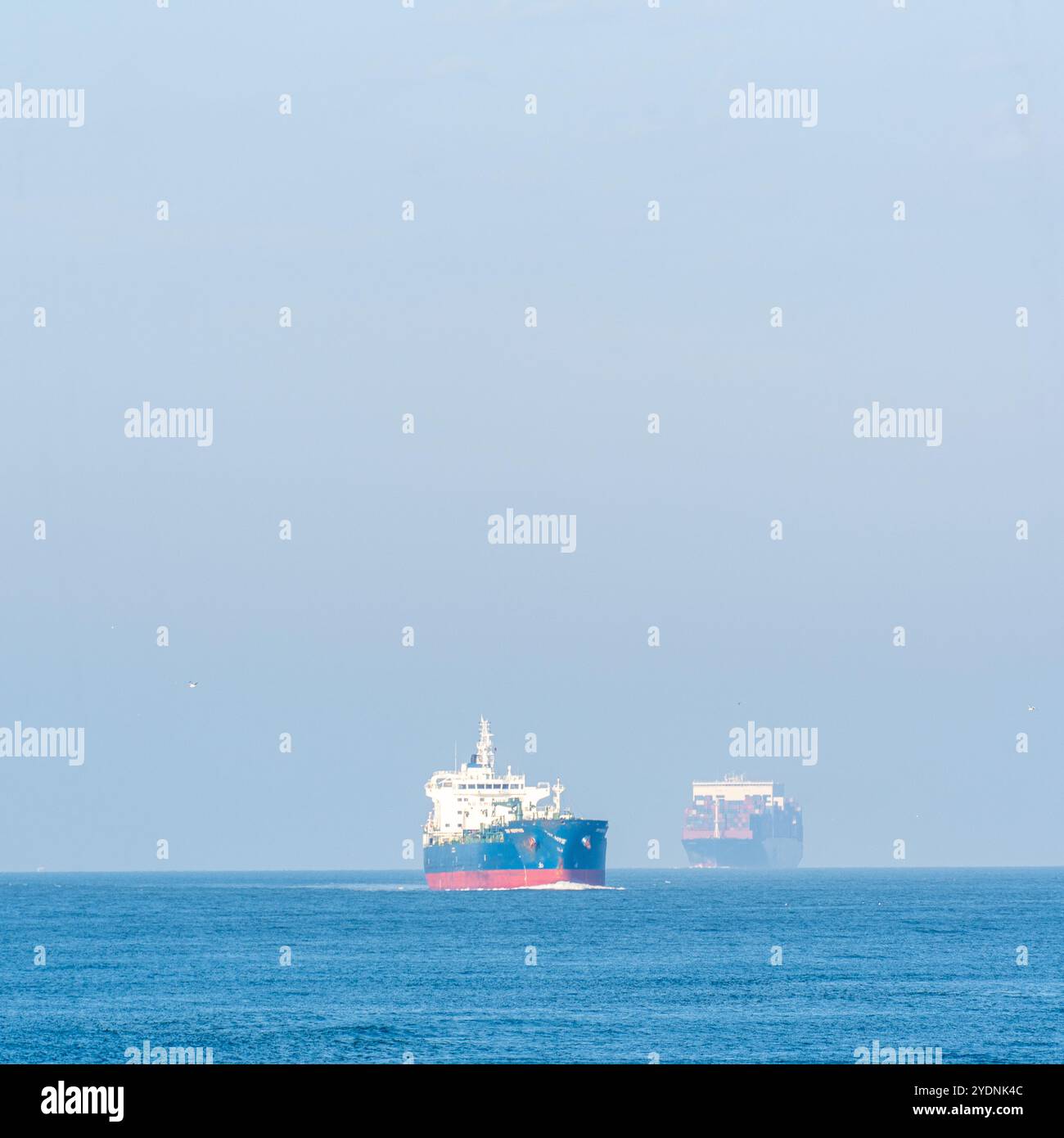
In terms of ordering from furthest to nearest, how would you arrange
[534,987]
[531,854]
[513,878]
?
[513,878] → [531,854] → [534,987]

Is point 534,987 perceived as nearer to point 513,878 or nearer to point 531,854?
point 531,854

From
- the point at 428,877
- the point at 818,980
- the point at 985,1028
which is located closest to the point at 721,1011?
the point at 985,1028

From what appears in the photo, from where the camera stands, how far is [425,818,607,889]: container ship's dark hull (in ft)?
464

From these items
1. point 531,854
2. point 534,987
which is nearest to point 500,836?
point 531,854

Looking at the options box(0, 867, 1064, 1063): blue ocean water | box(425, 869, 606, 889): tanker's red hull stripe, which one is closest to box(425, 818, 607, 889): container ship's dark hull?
box(425, 869, 606, 889): tanker's red hull stripe

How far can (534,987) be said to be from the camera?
198 ft

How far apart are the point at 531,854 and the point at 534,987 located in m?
82.0

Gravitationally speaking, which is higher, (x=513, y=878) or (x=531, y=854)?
(x=531, y=854)

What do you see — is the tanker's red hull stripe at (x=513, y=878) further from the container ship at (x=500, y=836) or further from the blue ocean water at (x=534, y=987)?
the blue ocean water at (x=534, y=987)

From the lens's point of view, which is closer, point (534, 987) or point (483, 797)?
point (534, 987)

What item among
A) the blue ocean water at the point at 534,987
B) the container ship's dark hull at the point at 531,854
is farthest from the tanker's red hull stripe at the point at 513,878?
the blue ocean water at the point at 534,987
